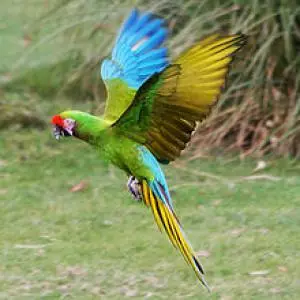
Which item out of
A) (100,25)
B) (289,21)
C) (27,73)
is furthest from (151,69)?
(27,73)

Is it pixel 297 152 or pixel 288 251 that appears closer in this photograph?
pixel 288 251

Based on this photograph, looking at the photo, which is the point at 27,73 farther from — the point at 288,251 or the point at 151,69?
the point at 151,69

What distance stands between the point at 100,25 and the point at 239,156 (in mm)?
1620

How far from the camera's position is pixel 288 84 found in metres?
7.41

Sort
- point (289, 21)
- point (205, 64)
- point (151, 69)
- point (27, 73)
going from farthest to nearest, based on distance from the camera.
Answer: point (27, 73) → point (289, 21) → point (151, 69) → point (205, 64)

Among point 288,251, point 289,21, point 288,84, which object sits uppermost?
point 289,21

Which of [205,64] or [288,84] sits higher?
[205,64]

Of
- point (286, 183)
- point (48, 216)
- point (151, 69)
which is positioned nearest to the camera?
point (151, 69)

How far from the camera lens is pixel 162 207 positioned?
10.6ft

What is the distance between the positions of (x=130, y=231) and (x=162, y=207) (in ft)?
8.62

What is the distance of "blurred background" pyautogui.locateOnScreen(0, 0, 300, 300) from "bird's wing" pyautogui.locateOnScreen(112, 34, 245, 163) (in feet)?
5.65

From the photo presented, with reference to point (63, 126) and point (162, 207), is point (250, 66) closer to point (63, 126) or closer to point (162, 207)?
point (162, 207)

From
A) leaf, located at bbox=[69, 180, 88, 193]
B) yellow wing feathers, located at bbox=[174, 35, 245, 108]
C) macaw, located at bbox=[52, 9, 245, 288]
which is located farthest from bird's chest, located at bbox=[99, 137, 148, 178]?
leaf, located at bbox=[69, 180, 88, 193]

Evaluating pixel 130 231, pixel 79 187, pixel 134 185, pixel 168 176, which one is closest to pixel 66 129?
pixel 134 185
